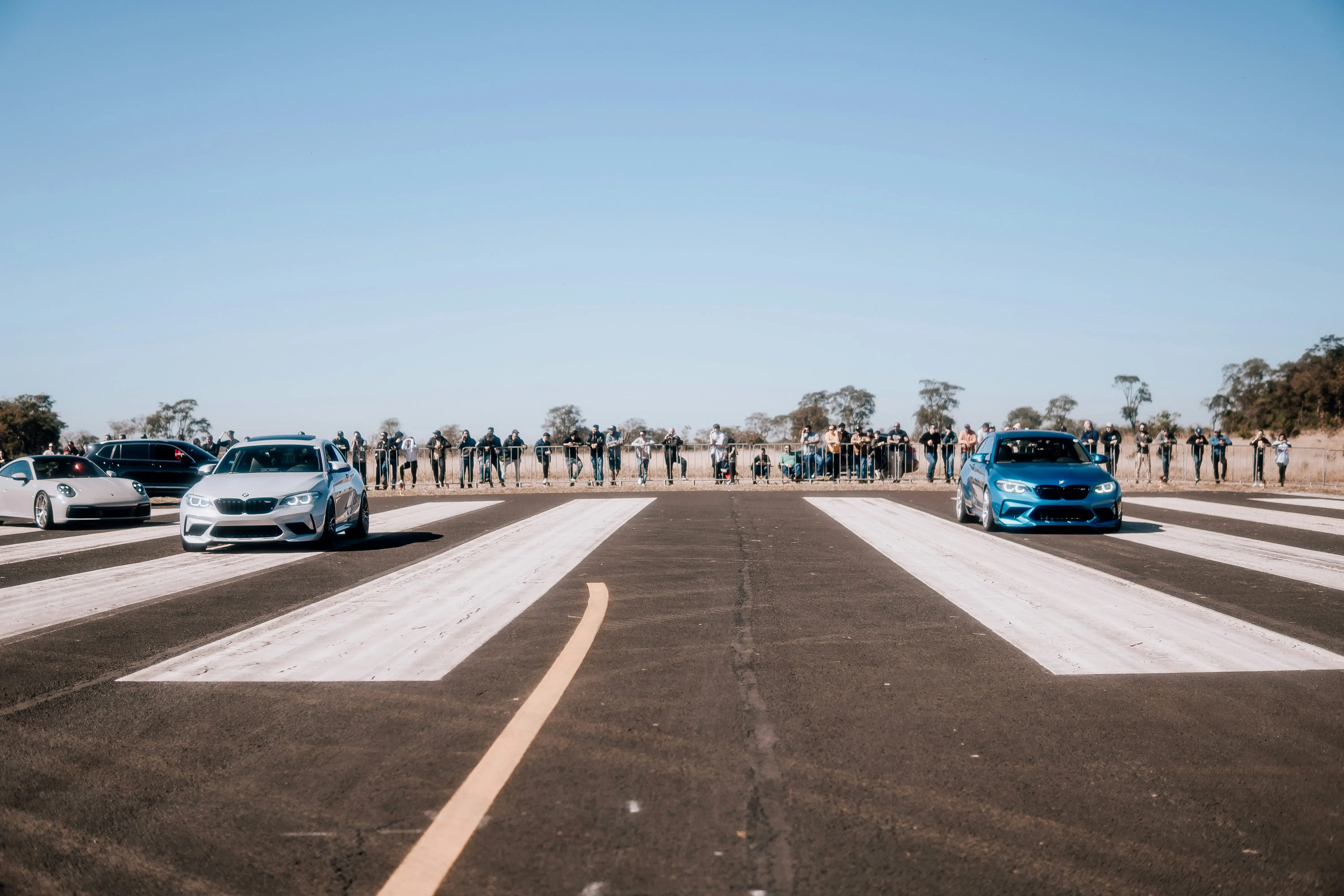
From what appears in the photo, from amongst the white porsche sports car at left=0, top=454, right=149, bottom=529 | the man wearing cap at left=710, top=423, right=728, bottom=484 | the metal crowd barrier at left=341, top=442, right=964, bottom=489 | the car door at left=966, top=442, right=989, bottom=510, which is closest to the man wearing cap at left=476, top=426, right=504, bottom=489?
the metal crowd barrier at left=341, top=442, right=964, bottom=489

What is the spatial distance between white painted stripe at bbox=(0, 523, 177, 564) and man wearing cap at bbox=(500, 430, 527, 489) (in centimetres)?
1483

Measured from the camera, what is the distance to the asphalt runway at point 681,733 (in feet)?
10.2

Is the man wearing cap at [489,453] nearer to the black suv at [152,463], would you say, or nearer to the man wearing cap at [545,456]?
the man wearing cap at [545,456]

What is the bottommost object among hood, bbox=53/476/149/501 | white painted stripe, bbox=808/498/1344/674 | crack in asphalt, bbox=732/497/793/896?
crack in asphalt, bbox=732/497/793/896

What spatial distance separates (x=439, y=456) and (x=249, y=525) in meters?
18.5

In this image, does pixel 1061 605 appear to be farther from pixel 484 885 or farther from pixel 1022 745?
pixel 484 885

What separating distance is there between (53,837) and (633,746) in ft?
6.84

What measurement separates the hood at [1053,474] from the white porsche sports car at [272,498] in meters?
9.00

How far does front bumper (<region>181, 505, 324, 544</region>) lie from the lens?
1192 centimetres

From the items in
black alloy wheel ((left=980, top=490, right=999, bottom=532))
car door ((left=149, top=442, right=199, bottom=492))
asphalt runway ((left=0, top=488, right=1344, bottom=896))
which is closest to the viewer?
asphalt runway ((left=0, top=488, right=1344, bottom=896))

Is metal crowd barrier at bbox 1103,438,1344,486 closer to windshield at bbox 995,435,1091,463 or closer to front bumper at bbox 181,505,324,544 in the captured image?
windshield at bbox 995,435,1091,463

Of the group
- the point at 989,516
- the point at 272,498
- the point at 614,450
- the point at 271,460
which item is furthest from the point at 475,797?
the point at 614,450

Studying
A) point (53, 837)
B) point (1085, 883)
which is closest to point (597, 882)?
point (1085, 883)

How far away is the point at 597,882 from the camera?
9.73 ft
